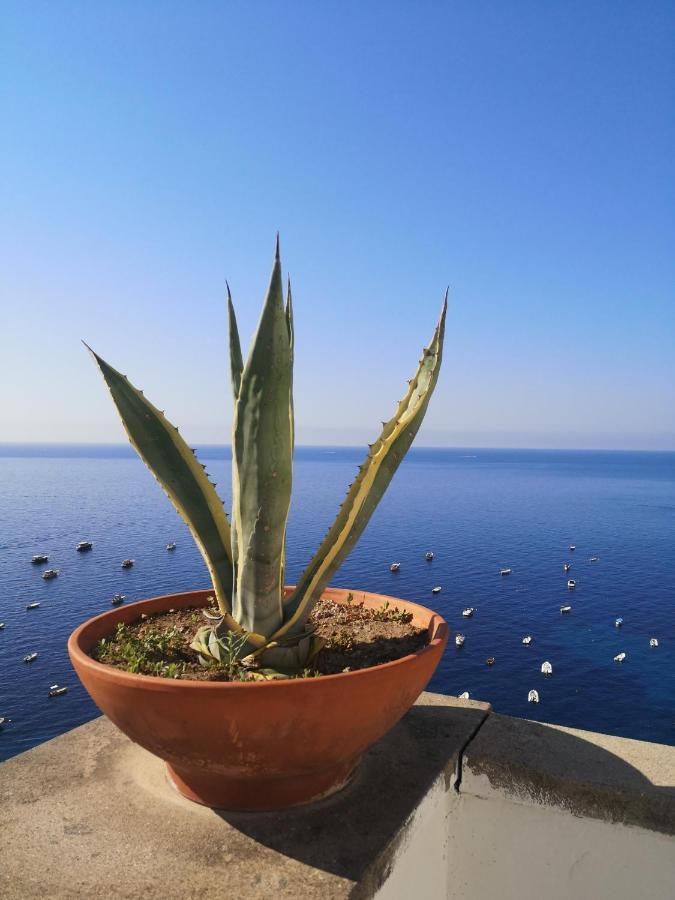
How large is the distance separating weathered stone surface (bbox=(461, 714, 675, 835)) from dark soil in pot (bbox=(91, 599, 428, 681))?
47 cm

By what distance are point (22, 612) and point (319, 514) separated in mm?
29384

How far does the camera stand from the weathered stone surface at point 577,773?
179 cm

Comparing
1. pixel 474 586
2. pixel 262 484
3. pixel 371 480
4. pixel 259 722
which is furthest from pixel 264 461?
pixel 474 586

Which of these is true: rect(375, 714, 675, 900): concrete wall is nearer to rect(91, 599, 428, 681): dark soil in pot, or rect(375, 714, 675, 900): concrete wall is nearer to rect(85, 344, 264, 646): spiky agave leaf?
rect(91, 599, 428, 681): dark soil in pot

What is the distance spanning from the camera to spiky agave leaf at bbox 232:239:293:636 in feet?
5.11

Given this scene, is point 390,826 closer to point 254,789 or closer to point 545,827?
point 254,789

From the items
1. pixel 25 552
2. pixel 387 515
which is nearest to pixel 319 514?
pixel 387 515

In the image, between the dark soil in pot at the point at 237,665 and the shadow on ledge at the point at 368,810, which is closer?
the shadow on ledge at the point at 368,810

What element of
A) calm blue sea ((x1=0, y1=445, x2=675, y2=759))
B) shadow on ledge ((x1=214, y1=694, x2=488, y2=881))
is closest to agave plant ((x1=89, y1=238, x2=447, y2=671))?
shadow on ledge ((x1=214, y1=694, x2=488, y2=881))

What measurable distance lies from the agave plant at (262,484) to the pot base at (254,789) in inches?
11.7

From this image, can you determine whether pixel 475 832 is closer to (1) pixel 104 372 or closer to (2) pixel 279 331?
(2) pixel 279 331

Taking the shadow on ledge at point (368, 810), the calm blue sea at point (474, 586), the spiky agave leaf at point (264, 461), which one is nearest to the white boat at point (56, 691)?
the calm blue sea at point (474, 586)

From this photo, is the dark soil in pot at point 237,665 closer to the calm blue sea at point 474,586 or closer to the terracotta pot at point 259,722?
the terracotta pot at point 259,722

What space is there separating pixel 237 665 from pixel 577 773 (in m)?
1.07
